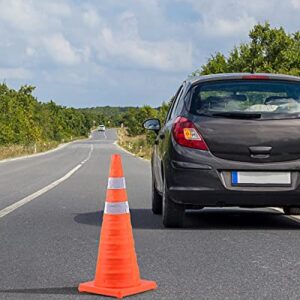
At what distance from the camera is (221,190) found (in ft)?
26.7

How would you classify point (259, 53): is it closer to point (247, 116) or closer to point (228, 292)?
point (247, 116)

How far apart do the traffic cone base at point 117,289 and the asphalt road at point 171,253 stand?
68mm

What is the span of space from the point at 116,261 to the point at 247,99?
3.76 meters

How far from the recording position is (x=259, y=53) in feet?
123

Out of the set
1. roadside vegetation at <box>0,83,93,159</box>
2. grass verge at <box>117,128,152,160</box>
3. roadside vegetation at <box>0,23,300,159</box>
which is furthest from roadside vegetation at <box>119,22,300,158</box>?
roadside vegetation at <box>0,83,93,159</box>

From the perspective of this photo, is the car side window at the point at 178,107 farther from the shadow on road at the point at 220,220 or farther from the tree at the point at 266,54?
the tree at the point at 266,54

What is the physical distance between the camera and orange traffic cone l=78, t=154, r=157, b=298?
521cm

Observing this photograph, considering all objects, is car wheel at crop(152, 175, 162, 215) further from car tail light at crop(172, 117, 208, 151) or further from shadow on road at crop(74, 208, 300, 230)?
car tail light at crop(172, 117, 208, 151)

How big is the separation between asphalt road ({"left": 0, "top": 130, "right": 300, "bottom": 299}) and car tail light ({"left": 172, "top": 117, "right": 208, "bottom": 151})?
0.99 meters

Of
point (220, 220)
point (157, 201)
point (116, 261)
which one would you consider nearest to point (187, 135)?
point (220, 220)

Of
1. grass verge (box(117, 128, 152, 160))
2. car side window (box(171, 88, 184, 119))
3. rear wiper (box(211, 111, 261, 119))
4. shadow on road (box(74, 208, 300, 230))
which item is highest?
car side window (box(171, 88, 184, 119))

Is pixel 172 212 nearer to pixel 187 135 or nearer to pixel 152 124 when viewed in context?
Result: pixel 187 135

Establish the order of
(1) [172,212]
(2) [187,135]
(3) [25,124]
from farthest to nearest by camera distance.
Answer: (3) [25,124], (1) [172,212], (2) [187,135]

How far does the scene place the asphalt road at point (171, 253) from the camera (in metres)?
5.38
